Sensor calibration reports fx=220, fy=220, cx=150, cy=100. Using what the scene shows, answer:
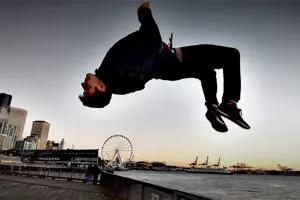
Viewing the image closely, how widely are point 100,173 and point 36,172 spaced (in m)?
14.4

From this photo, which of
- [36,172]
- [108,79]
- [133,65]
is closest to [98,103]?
[108,79]

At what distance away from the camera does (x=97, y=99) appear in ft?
6.38

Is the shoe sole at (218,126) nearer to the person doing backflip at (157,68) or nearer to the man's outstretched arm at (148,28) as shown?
the person doing backflip at (157,68)

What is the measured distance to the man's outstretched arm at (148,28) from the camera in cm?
172

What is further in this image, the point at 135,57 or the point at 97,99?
the point at 97,99

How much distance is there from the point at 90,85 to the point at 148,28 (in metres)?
0.66

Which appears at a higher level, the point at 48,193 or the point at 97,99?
the point at 97,99

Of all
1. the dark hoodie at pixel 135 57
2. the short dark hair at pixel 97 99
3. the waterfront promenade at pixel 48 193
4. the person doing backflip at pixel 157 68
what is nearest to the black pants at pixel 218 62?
the person doing backflip at pixel 157 68

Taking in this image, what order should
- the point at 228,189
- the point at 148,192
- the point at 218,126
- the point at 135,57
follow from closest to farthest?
the point at 135,57, the point at 218,126, the point at 148,192, the point at 228,189

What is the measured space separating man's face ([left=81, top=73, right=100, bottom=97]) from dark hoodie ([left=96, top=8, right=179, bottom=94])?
5cm

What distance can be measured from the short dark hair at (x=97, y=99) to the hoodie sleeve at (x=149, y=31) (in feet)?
1.90

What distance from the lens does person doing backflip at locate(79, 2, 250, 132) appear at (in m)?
1.72

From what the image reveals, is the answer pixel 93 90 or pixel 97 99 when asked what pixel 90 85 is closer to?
pixel 93 90

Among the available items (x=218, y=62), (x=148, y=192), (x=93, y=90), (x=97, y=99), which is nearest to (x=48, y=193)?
(x=148, y=192)
